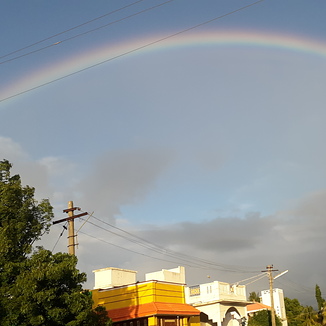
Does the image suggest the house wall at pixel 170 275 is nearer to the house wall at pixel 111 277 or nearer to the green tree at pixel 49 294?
the house wall at pixel 111 277

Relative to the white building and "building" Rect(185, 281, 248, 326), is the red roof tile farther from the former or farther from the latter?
the white building

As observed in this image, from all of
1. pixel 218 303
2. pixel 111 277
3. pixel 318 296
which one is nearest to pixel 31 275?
pixel 111 277

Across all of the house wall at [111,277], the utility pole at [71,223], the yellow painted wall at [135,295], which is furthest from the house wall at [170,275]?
the utility pole at [71,223]

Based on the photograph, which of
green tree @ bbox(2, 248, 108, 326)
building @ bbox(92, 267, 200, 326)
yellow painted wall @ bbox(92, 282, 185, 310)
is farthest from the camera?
yellow painted wall @ bbox(92, 282, 185, 310)

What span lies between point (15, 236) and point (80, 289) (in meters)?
4.09

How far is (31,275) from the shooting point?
73.0ft

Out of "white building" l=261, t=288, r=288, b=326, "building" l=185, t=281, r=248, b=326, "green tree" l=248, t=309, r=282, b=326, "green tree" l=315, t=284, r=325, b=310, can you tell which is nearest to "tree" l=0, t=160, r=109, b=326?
"building" l=185, t=281, r=248, b=326

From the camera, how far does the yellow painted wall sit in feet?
118

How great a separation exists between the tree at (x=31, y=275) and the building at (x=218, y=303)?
20.4m

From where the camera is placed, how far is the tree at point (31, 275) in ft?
71.9

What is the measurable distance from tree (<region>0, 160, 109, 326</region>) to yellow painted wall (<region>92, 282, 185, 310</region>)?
10.5 meters

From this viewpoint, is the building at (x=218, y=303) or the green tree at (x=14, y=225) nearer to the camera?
the green tree at (x=14, y=225)

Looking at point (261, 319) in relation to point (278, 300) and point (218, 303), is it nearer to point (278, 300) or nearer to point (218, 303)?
point (218, 303)

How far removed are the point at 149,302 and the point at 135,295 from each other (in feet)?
4.79
